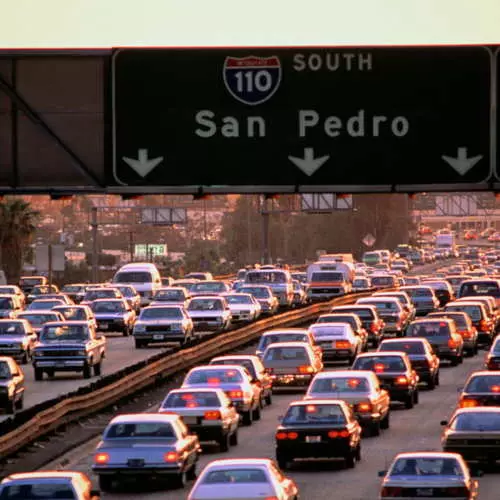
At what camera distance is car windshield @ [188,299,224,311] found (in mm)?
78062

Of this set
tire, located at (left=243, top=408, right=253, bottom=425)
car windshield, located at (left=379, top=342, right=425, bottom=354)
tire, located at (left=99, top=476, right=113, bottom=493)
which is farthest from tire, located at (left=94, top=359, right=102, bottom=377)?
tire, located at (left=99, top=476, right=113, bottom=493)

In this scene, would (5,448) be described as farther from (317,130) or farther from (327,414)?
(317,130)

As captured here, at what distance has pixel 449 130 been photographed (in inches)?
982

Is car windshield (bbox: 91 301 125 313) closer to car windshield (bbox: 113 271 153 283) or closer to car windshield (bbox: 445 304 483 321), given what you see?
car windshield (bbox: 445 304 483 321)

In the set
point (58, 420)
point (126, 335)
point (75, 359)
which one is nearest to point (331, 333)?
point (75, 359)

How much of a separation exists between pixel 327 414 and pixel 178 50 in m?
16.3

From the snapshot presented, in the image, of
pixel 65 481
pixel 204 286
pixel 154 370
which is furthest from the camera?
pixel 204 286

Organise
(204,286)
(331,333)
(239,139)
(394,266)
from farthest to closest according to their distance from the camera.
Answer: (394,266)
(204,286)
(331,333)
(239,139)

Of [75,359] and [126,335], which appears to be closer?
[75,359]

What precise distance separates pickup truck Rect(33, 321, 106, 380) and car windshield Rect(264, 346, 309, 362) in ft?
19.5

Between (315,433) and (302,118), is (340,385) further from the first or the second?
(302,118)

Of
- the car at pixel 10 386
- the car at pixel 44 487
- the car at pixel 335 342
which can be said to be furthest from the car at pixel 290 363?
the car at pixel 44 487

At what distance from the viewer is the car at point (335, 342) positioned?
213 ft

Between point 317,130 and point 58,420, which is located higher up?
point 317,130
